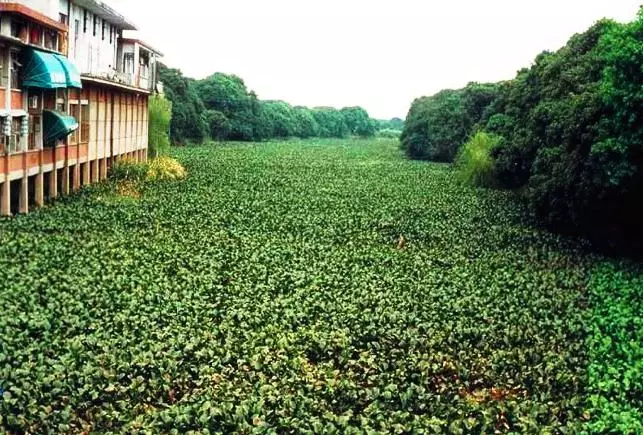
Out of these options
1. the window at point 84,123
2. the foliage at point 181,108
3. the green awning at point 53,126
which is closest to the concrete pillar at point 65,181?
the window at point 84,123

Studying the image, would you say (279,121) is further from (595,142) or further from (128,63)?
(595,142)

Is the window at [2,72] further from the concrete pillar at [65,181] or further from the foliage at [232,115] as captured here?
the foliage at [232,115]

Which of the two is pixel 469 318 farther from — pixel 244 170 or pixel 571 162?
pixel 244 170

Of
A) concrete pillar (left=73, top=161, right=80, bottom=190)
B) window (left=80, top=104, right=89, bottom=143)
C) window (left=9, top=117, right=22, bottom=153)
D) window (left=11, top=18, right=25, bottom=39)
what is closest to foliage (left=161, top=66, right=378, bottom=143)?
window (left=80, top=104, right=89, bottom=143)

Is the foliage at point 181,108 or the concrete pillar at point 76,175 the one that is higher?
the foliage at point 181,108

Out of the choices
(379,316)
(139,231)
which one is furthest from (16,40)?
(379,316)

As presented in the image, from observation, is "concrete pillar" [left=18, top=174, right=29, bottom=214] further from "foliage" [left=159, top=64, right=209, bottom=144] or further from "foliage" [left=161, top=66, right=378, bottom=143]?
"foliage" [left=161, top=66, right=378, bottom=143]

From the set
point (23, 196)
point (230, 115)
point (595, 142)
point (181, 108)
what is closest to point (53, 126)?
point (23, 196)
